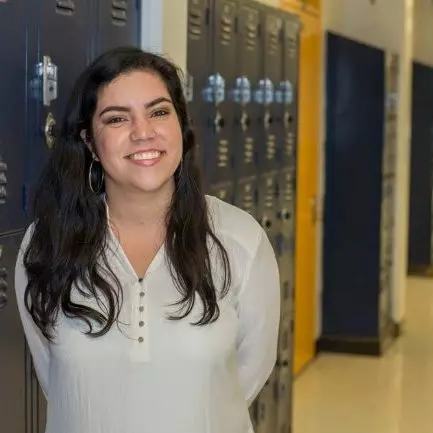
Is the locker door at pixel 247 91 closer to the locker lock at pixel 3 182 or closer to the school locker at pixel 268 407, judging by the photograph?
the school locker at pixel 268 407

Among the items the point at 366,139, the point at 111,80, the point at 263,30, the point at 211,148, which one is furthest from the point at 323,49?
the point at 111,80

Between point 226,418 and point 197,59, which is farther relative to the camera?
point 197,59

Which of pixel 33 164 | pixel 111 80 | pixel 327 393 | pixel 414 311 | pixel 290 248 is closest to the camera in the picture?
pixel 111 80

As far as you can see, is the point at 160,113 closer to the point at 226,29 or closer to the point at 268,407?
the point at 226,29

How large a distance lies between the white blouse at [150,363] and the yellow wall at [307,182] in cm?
373

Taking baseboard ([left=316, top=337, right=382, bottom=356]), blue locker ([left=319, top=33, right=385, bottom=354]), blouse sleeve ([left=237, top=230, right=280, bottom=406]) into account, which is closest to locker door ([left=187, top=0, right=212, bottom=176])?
blouse sleeve ([left=237, top=230, right=280, bottom=406])

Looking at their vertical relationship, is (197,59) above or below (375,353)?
above

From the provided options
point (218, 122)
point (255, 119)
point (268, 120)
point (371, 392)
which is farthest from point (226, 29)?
point (371, 392)

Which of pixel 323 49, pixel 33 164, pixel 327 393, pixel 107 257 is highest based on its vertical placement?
pixel 323 49

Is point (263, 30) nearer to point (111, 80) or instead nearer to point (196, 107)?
point (196, 107)

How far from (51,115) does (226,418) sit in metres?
1.04

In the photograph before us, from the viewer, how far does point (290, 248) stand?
14.6 ft

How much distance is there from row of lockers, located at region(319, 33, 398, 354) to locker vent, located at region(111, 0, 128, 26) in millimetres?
3270

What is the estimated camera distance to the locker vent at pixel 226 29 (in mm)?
3721
